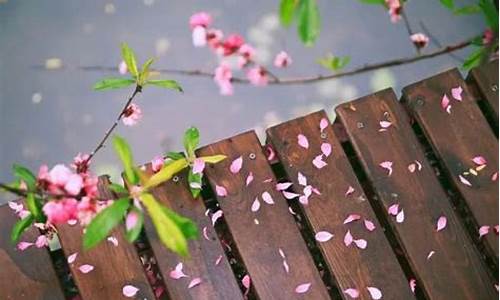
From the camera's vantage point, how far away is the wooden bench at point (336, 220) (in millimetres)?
1605

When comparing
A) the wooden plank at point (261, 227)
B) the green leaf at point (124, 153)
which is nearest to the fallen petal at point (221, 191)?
the wooden plank at point (261, 227)

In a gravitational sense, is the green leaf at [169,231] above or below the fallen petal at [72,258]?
below

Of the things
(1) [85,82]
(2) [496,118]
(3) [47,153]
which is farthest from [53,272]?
(2) [496,118]

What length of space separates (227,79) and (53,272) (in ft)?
2.49

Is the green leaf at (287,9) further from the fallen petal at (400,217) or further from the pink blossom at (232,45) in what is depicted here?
the fallen petal at (400,217)

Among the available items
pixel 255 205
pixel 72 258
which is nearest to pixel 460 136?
pixel 255 205

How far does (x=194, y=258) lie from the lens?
64.0 inches

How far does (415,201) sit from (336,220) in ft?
0.70

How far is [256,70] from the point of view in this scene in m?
1.13

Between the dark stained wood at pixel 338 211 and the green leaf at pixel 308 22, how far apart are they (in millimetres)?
706

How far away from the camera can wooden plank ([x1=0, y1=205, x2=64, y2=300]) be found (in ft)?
5.21

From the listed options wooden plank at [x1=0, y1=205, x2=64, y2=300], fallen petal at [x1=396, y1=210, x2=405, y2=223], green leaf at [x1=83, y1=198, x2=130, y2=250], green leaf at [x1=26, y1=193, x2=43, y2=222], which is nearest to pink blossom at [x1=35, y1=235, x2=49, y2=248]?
wooden plank at [x1=0, y1=205, x2=64, y2=300]

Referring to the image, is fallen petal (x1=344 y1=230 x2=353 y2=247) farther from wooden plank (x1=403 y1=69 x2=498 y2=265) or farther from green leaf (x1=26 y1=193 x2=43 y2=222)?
green leaf (x1=26 y1=193 x2=43 y2=222)

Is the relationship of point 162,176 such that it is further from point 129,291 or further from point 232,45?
point 129,291
